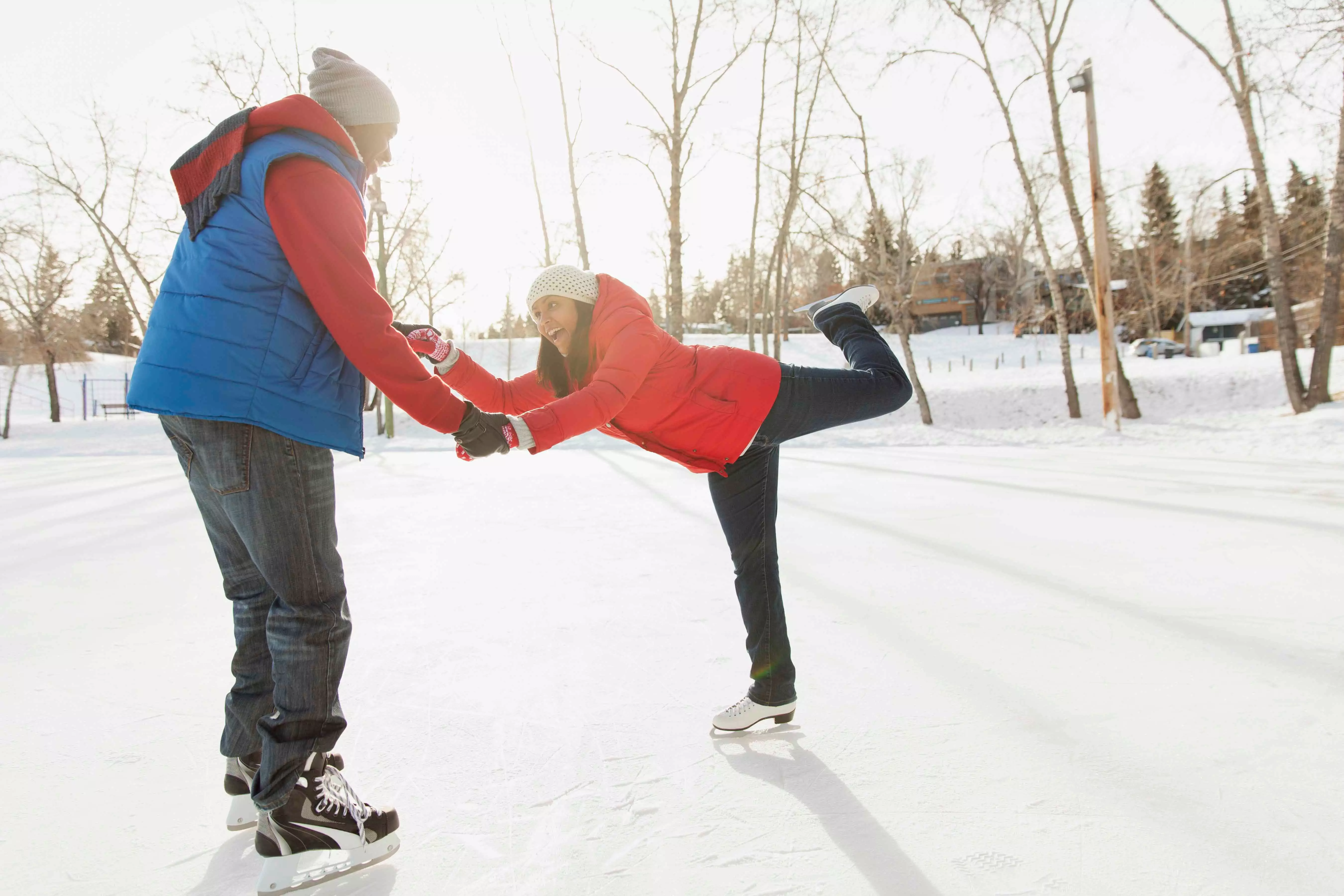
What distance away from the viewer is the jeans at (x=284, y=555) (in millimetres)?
1427

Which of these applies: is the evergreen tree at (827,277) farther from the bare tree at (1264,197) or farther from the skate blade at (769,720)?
the skate blade at (769,720)

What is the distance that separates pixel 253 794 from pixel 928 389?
19486 millimetres

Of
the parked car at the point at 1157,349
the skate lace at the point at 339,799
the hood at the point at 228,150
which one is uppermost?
the parked car at the point at 1157,349

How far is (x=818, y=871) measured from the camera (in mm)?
1478

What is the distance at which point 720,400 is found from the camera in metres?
2.07

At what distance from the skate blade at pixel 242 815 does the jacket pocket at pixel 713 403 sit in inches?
54.2

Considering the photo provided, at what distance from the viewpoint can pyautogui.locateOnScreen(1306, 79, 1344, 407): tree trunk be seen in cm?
1025

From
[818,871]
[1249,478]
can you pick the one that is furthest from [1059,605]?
[1249,478]

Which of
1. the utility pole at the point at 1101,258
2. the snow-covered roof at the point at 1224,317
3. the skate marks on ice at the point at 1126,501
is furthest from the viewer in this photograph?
the snow-covered roof at the point at 1224,317

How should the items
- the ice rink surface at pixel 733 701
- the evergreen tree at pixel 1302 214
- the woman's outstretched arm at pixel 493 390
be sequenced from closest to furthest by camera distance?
the ice rink surface at pixel 733 701 < the woman's outstretched arm at pixel 493 390 < the evergreen tree at pixel 1302 214

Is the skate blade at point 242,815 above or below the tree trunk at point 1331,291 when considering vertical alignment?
below

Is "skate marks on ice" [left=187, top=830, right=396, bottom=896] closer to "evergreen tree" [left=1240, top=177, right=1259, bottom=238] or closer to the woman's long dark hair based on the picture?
the woman's long dark hair

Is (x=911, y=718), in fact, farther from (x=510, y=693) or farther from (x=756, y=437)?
(x=510, y=693)

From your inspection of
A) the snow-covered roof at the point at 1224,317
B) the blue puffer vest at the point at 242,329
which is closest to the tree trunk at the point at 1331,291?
the blue puffer vest at the point at 242,329
